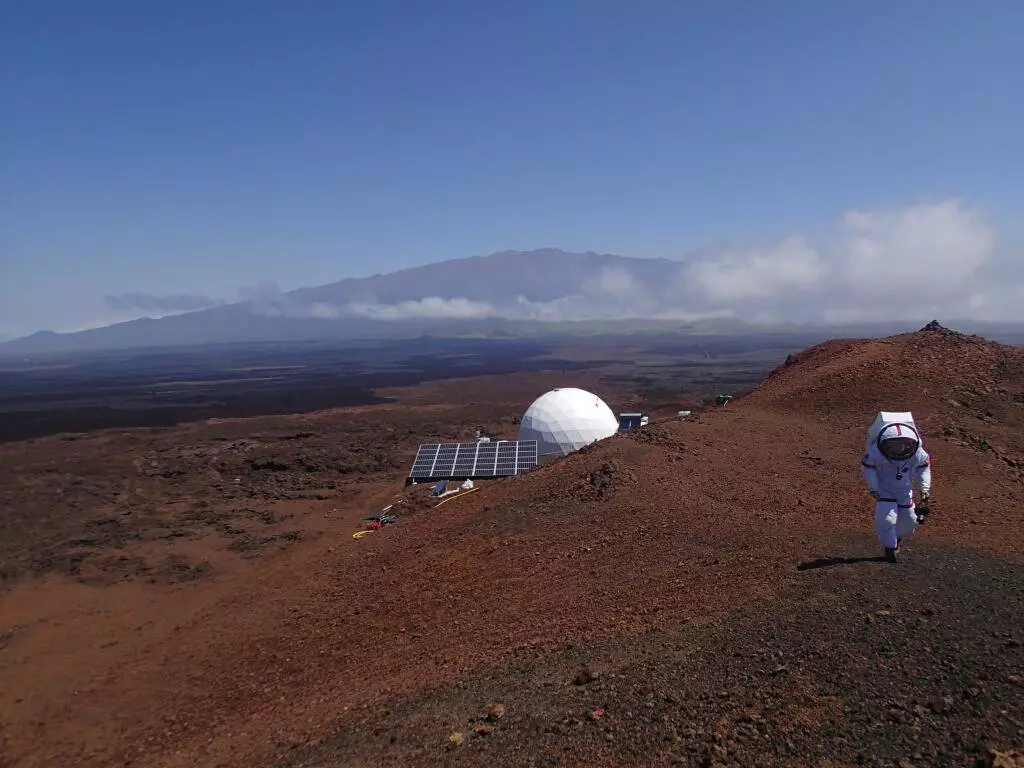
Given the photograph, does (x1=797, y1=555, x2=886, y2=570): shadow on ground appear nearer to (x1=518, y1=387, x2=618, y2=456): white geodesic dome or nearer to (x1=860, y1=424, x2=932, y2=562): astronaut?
(x1=860, y1=424, x2=932, y2=562): astronaut

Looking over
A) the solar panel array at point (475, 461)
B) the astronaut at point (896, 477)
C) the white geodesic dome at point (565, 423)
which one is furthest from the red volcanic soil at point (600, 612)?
the white geodesic dome at point (565, 423)

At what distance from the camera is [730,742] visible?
19.3 feet

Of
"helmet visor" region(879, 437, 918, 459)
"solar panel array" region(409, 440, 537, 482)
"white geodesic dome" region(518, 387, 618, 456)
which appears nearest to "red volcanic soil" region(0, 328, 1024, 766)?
"helmet visor" region(879, 437, 918, 459)

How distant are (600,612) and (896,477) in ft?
16.9

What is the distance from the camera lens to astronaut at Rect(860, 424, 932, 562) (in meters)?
9.72

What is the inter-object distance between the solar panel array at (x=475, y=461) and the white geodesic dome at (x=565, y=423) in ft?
2.67

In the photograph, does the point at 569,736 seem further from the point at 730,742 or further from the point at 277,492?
the point at 277,492

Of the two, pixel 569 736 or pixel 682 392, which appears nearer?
pixel 569 736

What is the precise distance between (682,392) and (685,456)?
2369 inches

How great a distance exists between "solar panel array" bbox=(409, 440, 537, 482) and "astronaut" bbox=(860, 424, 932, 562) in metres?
17.6

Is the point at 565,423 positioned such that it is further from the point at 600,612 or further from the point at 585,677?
the point at 585,677

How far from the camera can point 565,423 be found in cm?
3078

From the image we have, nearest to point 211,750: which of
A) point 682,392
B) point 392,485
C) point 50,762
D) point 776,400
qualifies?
point 50,762

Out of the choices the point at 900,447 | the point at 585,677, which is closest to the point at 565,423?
the point at 900,447
